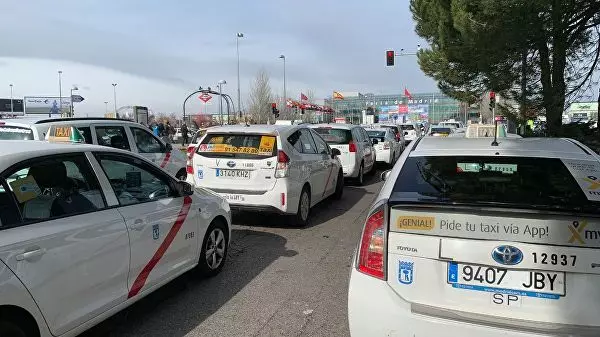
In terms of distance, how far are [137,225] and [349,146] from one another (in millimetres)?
8933

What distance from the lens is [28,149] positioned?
11.5 feet

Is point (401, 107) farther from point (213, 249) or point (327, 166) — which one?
point (213, 249)

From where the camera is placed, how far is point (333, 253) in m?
6.39

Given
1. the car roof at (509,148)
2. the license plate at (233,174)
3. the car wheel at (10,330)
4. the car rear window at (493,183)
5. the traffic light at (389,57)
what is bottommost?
the car wheel at (10,330)

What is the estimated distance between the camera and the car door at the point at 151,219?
4016mm

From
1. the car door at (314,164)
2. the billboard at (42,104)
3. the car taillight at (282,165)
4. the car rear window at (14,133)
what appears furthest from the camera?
the billboard at (42,104)

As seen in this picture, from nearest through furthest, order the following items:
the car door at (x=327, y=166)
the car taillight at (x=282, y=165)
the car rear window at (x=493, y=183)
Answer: the car rear window at (x=493, y=183) → the car taillight at (x=282, y=165) → the car door at (x=327, y=166)

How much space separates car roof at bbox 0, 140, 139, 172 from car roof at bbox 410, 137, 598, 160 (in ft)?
8.46

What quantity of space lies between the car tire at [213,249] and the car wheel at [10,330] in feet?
7.58

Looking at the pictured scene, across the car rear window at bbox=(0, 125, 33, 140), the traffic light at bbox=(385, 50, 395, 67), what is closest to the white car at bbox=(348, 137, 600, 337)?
the car rear window at bbox=(0, 125, 33, 140)

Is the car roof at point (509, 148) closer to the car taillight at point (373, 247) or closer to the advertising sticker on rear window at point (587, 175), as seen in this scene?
the advertising sticker on rear window at point (587, 175)

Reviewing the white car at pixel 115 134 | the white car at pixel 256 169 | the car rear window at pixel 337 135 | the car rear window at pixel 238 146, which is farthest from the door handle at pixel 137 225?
the car rear window at pixel 337 135

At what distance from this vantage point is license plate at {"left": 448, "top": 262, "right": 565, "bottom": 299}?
105 inches

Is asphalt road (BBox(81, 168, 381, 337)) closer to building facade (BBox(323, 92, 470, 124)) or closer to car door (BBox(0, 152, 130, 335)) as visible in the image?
car door (BBox(0, 152, 130, 335))
